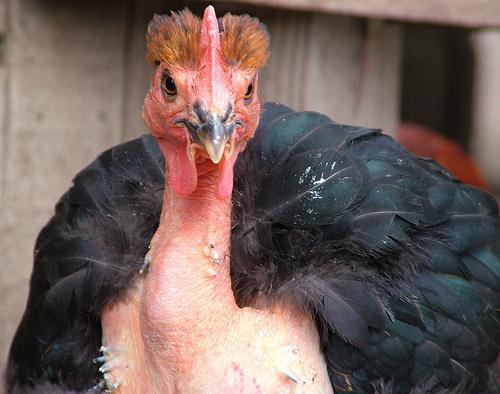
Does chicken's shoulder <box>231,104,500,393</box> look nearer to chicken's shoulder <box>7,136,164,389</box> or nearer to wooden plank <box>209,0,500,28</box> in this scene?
chicken's shoulder <box>7,136,164,389</box>

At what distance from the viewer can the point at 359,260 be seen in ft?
8.23

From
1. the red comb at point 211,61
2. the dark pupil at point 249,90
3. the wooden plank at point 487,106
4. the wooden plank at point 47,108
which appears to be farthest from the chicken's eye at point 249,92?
the wooden plank at point 487,106

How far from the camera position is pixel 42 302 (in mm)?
2654

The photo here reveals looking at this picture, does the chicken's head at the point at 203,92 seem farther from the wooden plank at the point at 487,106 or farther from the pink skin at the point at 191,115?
the wooden plank at the point at 487,106

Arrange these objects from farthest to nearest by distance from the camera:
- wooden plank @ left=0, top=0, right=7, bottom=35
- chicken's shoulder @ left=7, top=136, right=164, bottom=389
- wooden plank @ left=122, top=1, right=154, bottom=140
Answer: wooden plank @ left=122, top=1, right=154, bottom=140 < wooden plank @ left=0, top=0, right=7, bottom=35 < chicken's shoulder @ left=7, top=136, right=164, bottom=389

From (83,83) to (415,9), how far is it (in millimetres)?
1287

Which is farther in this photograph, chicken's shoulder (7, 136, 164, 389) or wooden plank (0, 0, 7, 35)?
wooden plank (0, 0, 7, 35)

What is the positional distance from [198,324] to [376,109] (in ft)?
6.64

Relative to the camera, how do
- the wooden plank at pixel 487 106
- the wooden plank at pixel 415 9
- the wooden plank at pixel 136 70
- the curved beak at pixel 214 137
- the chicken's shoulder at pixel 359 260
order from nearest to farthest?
the curved beak at pixel 214 137 < the chicken's shoulder at pixel 359 260 < the wooden plank at pixel 415 9 < the wooden plank at pixel 136 70 < the wooden plank at pixel 487 106

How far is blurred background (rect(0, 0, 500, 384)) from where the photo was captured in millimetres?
3387

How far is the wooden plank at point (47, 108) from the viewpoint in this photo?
3373 millimetres

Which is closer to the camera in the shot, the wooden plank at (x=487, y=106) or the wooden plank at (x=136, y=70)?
the wooden plank at (x=136, y=70)

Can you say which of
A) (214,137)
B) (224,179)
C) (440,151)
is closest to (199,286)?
(224,179)

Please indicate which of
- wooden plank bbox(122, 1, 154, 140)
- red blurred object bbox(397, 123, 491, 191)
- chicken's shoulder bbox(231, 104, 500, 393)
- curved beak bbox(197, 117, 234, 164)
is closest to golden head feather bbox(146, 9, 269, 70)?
curved beak bbox(197, 117, 234, 164)
